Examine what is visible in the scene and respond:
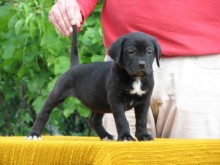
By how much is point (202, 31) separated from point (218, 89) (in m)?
0.24

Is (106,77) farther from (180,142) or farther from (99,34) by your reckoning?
(99,34)

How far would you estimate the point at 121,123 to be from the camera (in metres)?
2.43

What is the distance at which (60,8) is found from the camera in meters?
2.80

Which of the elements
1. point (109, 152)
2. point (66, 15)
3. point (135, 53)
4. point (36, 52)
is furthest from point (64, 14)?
point (36, 52)

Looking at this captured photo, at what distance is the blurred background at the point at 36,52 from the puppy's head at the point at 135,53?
177cm

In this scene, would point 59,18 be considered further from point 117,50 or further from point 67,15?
point 117,50

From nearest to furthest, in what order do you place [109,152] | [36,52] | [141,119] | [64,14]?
[109,152] → [141,119] → [64,14] → [36,52]

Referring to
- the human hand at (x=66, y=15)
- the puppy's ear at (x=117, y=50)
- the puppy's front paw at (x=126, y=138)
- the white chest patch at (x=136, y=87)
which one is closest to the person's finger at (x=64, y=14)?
the human hand at (x=66, y=15)

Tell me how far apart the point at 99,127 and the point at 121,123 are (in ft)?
1.41

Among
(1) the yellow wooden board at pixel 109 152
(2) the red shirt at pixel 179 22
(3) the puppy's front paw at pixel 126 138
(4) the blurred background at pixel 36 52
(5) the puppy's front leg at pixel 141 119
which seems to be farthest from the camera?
(4) the blurred background at pixel 36 52

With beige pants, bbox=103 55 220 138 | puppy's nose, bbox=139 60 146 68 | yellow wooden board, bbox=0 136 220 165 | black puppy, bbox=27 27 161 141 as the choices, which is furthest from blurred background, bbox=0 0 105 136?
yellow wooden board, bbox=0 136 220 165

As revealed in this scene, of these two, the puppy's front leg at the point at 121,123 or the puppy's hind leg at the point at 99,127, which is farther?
the puppy's hind leg at the point at 99,127

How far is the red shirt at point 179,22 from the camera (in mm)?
2879

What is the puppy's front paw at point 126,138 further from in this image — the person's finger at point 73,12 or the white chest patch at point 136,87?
the person's finger at point 73,12
